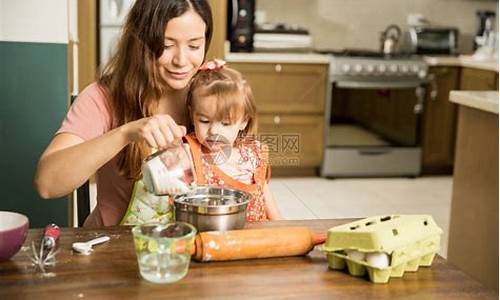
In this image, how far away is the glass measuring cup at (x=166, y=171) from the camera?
119 cm

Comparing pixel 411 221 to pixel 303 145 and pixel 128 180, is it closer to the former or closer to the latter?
pixel 128 180

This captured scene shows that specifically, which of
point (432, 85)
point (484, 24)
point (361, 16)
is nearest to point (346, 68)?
point (432, 85)

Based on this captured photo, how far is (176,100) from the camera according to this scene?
69.8 inches

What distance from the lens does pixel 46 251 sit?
48.0 inches

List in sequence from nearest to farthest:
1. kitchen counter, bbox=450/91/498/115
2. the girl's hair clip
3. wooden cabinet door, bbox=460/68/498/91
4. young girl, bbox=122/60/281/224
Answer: young girl, bbox=122/60/281/224 → the girl's hair clip → kitchen counter, bbox=450/91/498/115 → wooden cabinet door, bbox=460/68/498/91

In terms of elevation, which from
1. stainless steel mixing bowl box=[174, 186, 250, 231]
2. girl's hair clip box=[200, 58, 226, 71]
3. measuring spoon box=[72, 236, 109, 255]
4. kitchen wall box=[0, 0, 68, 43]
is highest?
kitchen wall box=[0, 0, 68, 43]

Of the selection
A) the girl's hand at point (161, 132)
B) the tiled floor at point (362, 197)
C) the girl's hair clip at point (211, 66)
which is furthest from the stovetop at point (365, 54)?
the girl's hand at point (161, 132)

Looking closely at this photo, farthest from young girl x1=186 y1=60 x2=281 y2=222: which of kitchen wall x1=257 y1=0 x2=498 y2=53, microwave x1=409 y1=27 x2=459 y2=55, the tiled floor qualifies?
microwave x1=409 y1=27 x2=459 y2=55

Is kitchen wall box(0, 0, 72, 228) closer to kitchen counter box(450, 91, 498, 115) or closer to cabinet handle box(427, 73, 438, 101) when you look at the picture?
kitchen counter box(450, 91, 498, 115)

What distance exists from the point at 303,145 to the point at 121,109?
3.07m

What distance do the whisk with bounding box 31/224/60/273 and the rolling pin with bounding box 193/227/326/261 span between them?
0.25m

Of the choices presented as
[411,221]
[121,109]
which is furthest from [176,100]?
[411,221]

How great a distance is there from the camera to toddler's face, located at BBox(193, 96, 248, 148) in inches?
63.0

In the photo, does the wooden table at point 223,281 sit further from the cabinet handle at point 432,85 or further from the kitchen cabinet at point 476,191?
the cabinet handle at point 432,85
